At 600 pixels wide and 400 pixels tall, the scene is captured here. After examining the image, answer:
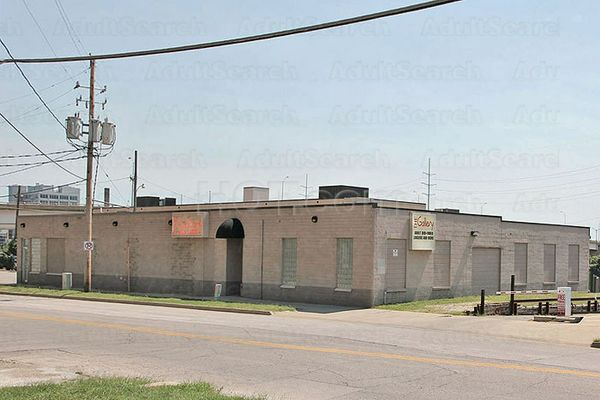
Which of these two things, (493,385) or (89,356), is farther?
(89,356)

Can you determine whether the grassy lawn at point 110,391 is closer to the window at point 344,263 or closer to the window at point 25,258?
the window at point 344,263

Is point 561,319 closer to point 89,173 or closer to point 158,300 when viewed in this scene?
point 158,300

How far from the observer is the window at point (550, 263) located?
40.4 meters

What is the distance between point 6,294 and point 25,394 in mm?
30865

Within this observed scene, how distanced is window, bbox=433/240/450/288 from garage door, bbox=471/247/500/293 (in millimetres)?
2328

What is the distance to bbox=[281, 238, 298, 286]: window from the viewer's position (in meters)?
32.8

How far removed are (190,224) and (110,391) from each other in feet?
87.2

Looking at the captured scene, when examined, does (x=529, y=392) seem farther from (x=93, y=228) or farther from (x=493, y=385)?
(x=93, y=228)

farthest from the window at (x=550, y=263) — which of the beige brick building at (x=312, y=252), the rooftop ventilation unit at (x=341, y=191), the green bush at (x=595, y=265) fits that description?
the green bush at (x=595, y=265)

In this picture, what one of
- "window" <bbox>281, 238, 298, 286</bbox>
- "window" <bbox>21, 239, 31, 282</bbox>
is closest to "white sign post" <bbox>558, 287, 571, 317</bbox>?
"window" <bbox>281, 238, 298, 286</bbox>

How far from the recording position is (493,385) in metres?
11.9

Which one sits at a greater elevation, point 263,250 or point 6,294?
point 263,250

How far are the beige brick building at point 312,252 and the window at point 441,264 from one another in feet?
0.14

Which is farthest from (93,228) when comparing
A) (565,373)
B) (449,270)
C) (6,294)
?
(565,373)
